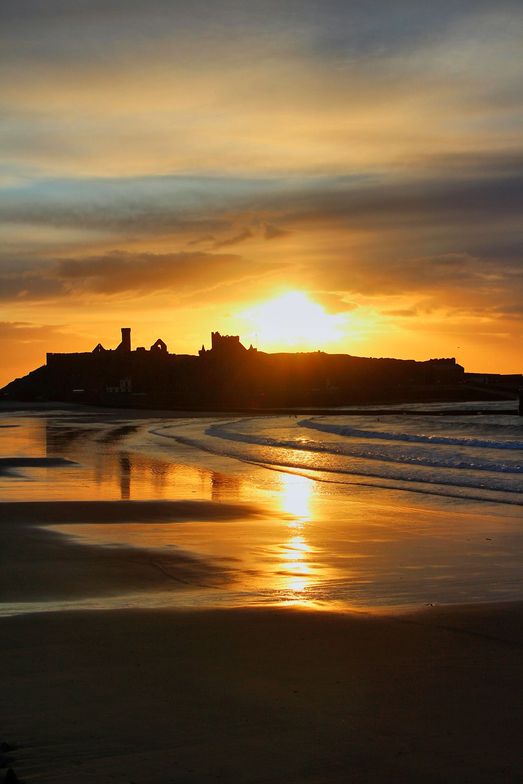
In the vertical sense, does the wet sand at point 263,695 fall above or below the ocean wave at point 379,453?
above

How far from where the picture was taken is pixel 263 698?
583cm

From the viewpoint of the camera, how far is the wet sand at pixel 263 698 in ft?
15.7

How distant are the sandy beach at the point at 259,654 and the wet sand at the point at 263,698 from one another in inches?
0.6

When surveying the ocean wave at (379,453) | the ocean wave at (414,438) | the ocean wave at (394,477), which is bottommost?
the ocean wave at (394,477)

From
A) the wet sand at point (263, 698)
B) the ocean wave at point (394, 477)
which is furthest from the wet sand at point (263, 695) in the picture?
the ocean wave at point (394, 477)

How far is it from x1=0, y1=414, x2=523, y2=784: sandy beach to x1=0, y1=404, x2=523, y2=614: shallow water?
0.08m

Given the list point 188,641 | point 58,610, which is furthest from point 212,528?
point 188,641

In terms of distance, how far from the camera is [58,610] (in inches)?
339

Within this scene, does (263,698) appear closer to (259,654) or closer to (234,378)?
(259,654)

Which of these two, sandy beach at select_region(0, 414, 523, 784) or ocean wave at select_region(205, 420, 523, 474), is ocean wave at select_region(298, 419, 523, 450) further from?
sandy beach at select_region(0, 414, 523, 784)

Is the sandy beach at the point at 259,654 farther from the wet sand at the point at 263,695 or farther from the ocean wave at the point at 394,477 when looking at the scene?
the ocean wave at the point at 394,477

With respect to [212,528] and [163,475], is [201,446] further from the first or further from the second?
[212,528]

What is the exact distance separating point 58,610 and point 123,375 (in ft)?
534

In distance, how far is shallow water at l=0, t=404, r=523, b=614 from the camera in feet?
32.7
